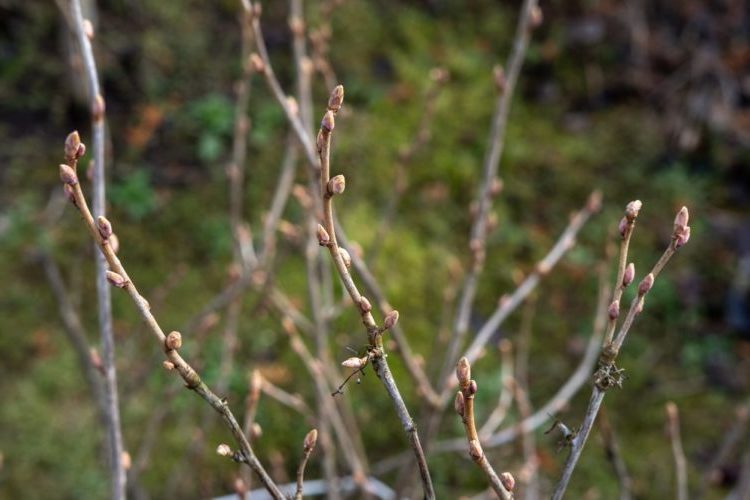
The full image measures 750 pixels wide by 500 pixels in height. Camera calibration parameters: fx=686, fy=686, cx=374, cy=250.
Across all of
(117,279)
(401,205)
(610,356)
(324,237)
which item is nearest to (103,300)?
(117,279)

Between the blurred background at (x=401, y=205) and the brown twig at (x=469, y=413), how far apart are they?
1.64 meters

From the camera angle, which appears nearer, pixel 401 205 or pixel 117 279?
pixel 117 279

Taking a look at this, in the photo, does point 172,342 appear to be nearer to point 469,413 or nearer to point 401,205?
point 469,413


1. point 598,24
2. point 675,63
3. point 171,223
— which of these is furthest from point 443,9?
point 171,223

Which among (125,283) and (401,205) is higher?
(401,205)

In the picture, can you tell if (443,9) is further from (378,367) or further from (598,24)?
(378,367)

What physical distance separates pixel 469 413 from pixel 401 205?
8.78 feet

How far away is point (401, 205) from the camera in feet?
11.2

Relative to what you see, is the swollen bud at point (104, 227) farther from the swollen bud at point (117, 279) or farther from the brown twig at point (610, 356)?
the brown twig at point (610, 356)

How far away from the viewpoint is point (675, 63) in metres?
4.08

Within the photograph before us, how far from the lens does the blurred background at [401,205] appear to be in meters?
2.71

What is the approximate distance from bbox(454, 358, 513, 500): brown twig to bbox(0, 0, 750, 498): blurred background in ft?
5.38

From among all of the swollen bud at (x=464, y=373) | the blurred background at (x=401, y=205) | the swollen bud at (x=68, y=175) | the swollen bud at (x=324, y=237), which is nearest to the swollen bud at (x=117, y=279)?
the swollen bud at (x=68, y=175)

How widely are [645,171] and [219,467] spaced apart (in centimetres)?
267
